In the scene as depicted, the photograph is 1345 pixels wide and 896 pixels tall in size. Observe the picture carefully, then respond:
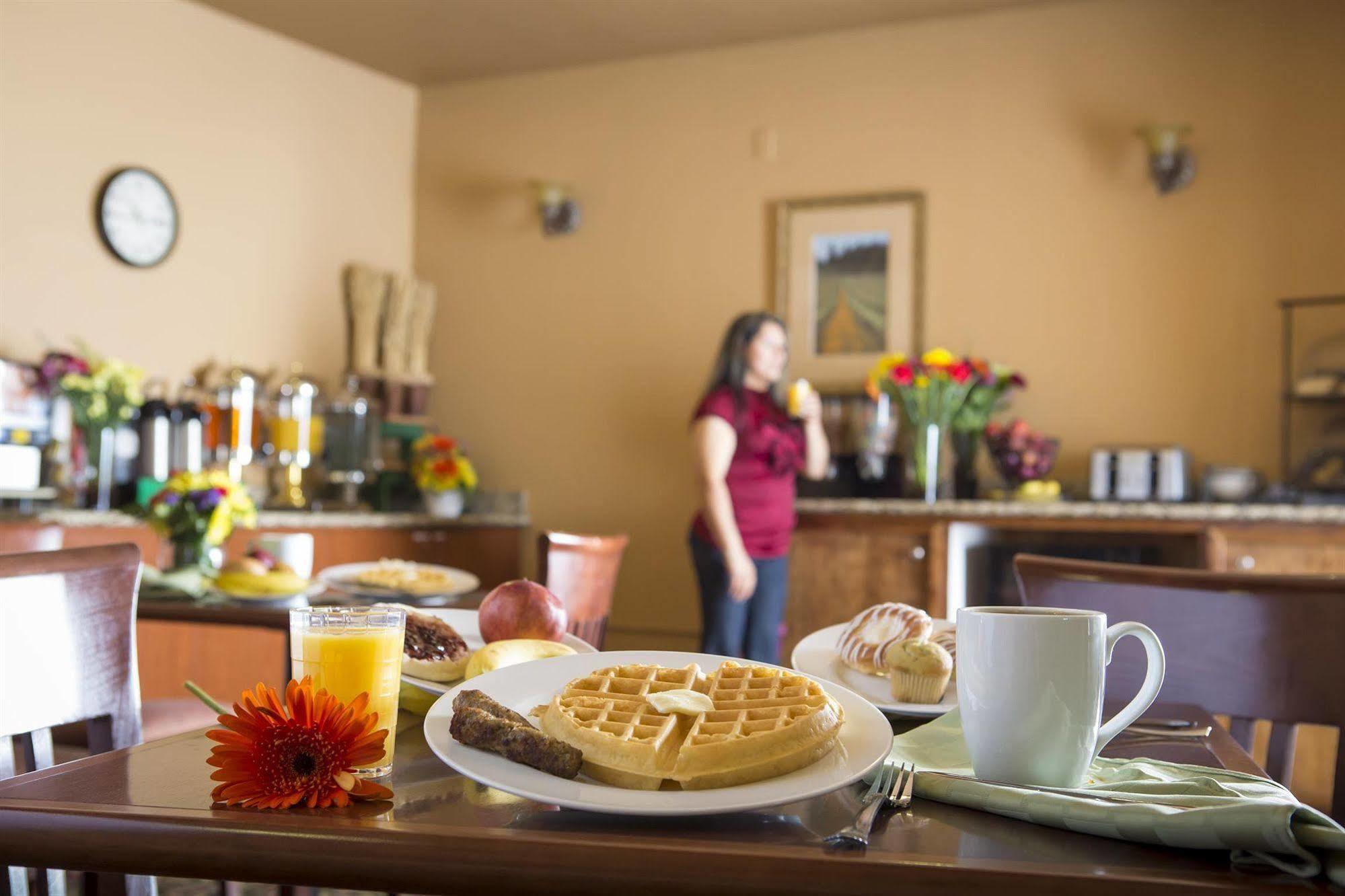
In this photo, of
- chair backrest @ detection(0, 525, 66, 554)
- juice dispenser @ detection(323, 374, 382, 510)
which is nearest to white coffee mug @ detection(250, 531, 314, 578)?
chair backrest @ detection(0, 525, 66, 554)

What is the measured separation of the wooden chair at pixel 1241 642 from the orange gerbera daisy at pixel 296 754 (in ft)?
2.97

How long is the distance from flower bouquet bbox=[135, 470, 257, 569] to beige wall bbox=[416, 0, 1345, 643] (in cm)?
279

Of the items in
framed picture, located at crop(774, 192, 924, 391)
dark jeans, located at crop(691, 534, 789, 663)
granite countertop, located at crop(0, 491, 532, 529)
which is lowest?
dark jeans, located at crop(691, 534, 789, 663)

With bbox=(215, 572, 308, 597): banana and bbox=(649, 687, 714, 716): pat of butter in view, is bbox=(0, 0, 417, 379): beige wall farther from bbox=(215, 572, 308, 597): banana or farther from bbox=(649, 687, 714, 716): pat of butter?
bbox=(649, 687, 714, 716): pat of butter

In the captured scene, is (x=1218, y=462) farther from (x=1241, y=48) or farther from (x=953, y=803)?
(x=953, y=803)

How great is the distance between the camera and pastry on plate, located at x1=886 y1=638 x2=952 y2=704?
3.35 feet

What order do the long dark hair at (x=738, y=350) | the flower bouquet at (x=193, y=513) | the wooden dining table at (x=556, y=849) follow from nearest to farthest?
1. the wooden dining table at (x=556, y=849)
2. the flower bouquet at (x=193, y=513)
3. the long dark hair at (x=738, y=350)

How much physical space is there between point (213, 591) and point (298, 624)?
61.8 inches

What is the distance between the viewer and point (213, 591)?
2275 millimetres

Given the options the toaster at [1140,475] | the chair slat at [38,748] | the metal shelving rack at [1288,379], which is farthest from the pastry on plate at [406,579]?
the metal shelving rack at [1288,379]

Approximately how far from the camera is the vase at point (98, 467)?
3.81m

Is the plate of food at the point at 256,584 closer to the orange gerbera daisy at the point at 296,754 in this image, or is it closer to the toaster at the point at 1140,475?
the orange gerbera daisy at the point at 296,754

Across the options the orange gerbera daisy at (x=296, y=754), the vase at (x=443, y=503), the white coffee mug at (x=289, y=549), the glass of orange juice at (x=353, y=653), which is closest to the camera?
the orange gerbera daisy at (x=296, y=754)

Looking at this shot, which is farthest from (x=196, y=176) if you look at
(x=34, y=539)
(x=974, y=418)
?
(x=974, y=418)
